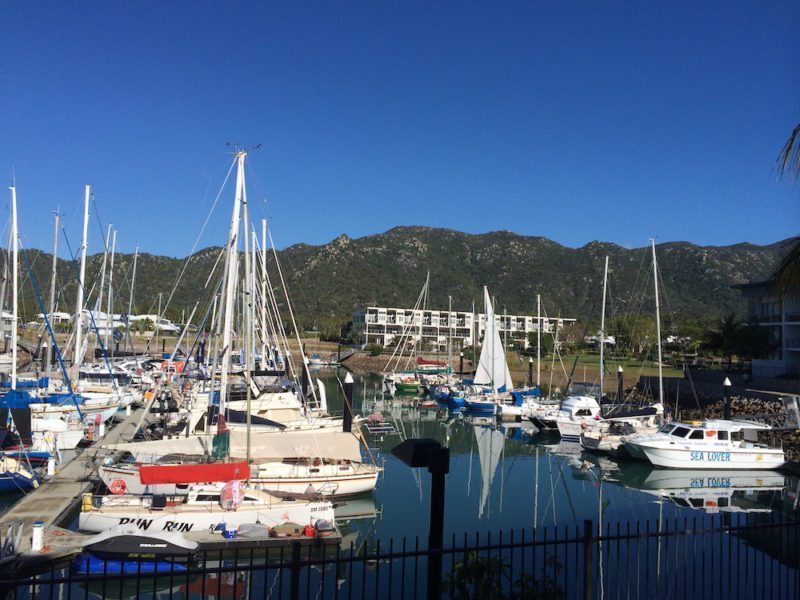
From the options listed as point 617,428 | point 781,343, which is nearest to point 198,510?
point 617,428

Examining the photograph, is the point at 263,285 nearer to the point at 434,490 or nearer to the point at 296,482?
the point at 296,482

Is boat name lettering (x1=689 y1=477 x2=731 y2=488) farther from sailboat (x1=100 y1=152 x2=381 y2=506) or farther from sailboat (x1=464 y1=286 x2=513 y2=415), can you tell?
sailboat (x1=464 y1=286 x2=513 y2=415)

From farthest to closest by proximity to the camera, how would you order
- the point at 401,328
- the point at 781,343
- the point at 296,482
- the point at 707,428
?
1. the point at 401,328
2. the point at 781,343
3. the point at 707,428
4. the point at 296,482

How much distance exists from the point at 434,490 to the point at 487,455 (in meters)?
31.0

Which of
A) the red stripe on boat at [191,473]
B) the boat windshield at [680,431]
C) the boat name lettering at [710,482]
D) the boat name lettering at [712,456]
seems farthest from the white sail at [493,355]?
the red stripe on boat at [191,473]

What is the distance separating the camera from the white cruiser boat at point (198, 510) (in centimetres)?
1773

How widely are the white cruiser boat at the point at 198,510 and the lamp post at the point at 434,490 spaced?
12.2 metres

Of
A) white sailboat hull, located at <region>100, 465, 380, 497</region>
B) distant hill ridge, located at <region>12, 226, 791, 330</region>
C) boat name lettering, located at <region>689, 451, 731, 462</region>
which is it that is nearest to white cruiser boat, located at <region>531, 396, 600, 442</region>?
boat name lettering, located at <region>689, 451, 731, 462</region>

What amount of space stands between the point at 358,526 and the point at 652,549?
9097 mm

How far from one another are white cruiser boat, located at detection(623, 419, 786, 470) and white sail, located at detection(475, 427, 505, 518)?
7.54 meters

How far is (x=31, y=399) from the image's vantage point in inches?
1367

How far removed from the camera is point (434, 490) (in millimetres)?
7402

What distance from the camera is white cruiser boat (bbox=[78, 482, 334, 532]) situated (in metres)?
17.7

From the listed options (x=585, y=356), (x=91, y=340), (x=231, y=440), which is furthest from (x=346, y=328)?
(x=231, y=440)
